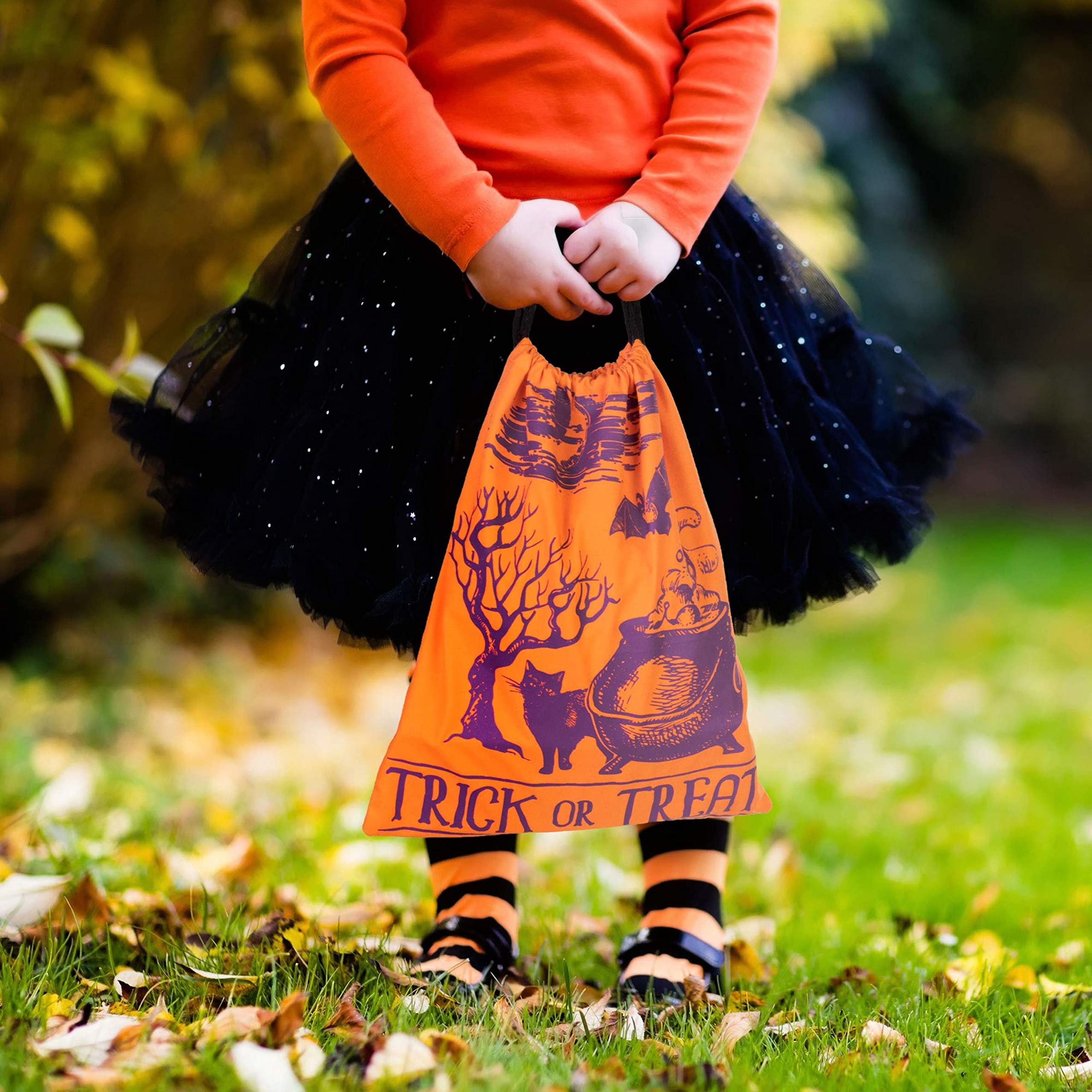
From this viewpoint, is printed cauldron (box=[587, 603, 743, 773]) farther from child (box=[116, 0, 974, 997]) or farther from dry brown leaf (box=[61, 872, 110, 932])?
dry brown leaf (box=[61, 872, 110, 932])

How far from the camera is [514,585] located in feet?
3.64

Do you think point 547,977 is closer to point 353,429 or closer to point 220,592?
point 353,429

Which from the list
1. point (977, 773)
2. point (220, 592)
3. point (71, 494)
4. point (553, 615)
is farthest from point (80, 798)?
point (977, 773)

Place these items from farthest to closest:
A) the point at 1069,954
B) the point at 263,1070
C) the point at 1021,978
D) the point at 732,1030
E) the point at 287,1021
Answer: the point at 1069,954 → the point at 1021,978 → the point at 732,1030 → the point at 287,1021 → the point at 263,1070

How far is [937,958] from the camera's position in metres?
1.44

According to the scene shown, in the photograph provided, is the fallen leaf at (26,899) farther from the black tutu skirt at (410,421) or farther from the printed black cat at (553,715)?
the printed black cat at (553,715)

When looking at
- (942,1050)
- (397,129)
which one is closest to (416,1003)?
(942,1050)

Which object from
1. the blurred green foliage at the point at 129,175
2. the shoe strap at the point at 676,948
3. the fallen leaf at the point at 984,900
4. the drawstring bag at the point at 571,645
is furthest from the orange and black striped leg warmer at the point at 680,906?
the blurred green foliage at the point at 129,175

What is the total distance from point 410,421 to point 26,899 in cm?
69

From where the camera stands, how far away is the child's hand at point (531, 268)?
3.58 ft

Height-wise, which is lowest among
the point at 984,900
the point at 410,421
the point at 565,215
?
the point at 984,900

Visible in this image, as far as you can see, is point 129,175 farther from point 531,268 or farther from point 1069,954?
point 1069,954

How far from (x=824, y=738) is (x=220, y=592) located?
1898mm

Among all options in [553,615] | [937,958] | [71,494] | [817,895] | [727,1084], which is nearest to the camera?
[727,1084]
